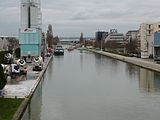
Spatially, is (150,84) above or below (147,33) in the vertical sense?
below

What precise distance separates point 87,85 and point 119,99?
166 inches

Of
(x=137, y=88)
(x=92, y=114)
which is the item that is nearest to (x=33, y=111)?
(x=92, y=114)

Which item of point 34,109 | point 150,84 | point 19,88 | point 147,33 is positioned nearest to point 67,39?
point 147,33

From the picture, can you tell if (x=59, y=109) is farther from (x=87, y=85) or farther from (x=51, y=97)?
(x=87, y=85)

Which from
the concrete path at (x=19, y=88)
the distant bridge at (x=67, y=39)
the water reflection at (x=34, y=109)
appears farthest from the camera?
the distant bridge at (x=67, y=39)

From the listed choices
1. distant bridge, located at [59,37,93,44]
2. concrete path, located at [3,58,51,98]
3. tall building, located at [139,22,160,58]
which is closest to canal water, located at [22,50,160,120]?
concrete path, located at [3,58,51,98]

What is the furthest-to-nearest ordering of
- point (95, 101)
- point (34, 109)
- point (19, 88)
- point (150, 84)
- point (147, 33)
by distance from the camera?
point (147, 33) < point (150, 84) < point (19, 88) < point (95, 101) < point (34, 109)

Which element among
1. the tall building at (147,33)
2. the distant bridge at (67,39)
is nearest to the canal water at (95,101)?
the tall building at (147,33)

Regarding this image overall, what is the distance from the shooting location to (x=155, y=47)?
108ft

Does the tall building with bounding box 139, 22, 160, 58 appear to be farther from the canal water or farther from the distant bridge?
the distant bridge

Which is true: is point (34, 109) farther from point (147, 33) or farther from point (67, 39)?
point (67, 39)

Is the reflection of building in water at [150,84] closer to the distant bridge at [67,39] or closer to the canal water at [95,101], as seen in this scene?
the canal water at [95,101]

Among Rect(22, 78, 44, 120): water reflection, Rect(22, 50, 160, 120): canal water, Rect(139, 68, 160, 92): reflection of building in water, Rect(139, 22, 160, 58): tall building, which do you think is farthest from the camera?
Rect(139, 22, 160, 58): tall building

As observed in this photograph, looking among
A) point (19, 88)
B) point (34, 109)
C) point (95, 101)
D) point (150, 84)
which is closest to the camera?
point (34, 109)
